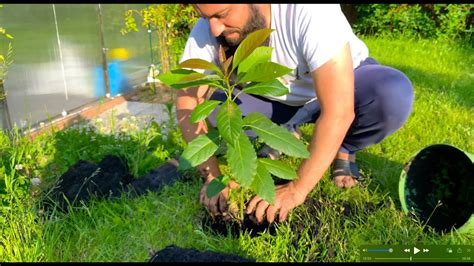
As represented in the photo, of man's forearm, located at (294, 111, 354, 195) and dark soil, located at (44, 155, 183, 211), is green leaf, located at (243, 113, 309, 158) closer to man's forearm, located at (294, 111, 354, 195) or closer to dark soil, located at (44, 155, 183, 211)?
man's forearm, located at (294, 111, 354, 195)

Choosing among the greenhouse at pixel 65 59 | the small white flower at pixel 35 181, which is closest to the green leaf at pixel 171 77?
the small white flower at pixel 35 181

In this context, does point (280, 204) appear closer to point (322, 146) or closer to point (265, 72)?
point (322, 146)

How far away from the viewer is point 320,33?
1640 millimetres

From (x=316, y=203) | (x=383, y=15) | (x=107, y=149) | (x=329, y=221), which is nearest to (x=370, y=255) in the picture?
(x=329, y=221)

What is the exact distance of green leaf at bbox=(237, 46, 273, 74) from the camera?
4.67 feet

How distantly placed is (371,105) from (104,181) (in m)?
1.35

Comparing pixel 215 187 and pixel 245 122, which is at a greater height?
pixel 245 122

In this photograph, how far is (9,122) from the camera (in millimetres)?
3072

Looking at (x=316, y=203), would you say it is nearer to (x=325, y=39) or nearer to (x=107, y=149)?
(x=325, y=39)

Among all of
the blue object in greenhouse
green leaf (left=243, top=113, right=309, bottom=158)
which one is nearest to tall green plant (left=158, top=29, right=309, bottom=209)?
green leaf (left=243, top=113, right=309, bottom=158)

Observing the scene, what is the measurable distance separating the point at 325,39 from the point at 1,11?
8.20 feet

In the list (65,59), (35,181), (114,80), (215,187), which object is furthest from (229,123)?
(114,80)

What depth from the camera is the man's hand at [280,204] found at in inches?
66.1

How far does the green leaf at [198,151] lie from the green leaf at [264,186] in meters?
0.18
